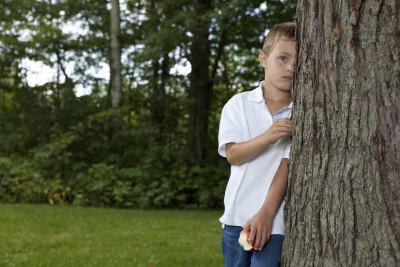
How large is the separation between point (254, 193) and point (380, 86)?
692mm

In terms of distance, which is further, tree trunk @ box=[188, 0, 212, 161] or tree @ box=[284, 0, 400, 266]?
tree trunk @ box=[188, 0, 212, 161]

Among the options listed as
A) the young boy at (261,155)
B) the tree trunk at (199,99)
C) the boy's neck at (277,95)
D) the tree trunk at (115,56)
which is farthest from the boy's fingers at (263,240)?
the tree trunk at (115,56)

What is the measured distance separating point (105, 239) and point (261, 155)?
5.99m

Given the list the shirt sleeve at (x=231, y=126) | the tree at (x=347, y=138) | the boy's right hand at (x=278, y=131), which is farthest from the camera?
the shirt sleeve at (x=231, y=126)

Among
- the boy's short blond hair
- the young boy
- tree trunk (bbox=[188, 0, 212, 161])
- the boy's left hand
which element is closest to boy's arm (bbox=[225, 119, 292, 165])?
the young boy

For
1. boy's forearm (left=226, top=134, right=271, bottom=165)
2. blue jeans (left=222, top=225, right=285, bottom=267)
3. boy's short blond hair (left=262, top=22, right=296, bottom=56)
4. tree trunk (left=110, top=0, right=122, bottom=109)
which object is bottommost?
blue jeans (left=222, top=225, right=285, bottom=267)

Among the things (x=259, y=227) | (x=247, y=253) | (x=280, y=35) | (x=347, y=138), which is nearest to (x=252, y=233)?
(x=259, y=227)

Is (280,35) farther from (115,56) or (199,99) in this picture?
(199,99)

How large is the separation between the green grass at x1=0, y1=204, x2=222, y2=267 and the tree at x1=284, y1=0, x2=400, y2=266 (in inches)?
164

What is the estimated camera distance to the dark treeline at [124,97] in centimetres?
1503

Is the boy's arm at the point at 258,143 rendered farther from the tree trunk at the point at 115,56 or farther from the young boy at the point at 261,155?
the tree trunk at the point at 115,56

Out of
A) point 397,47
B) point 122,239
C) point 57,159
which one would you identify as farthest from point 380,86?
point 57,159

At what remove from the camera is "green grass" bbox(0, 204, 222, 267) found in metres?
6.88

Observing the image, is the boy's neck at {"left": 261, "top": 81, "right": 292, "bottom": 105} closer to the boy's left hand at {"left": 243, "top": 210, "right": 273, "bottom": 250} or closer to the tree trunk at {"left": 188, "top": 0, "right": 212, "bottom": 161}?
the boy's left hand at {"left": 243, "top": 210, "right": 273, "bottom": 250}
